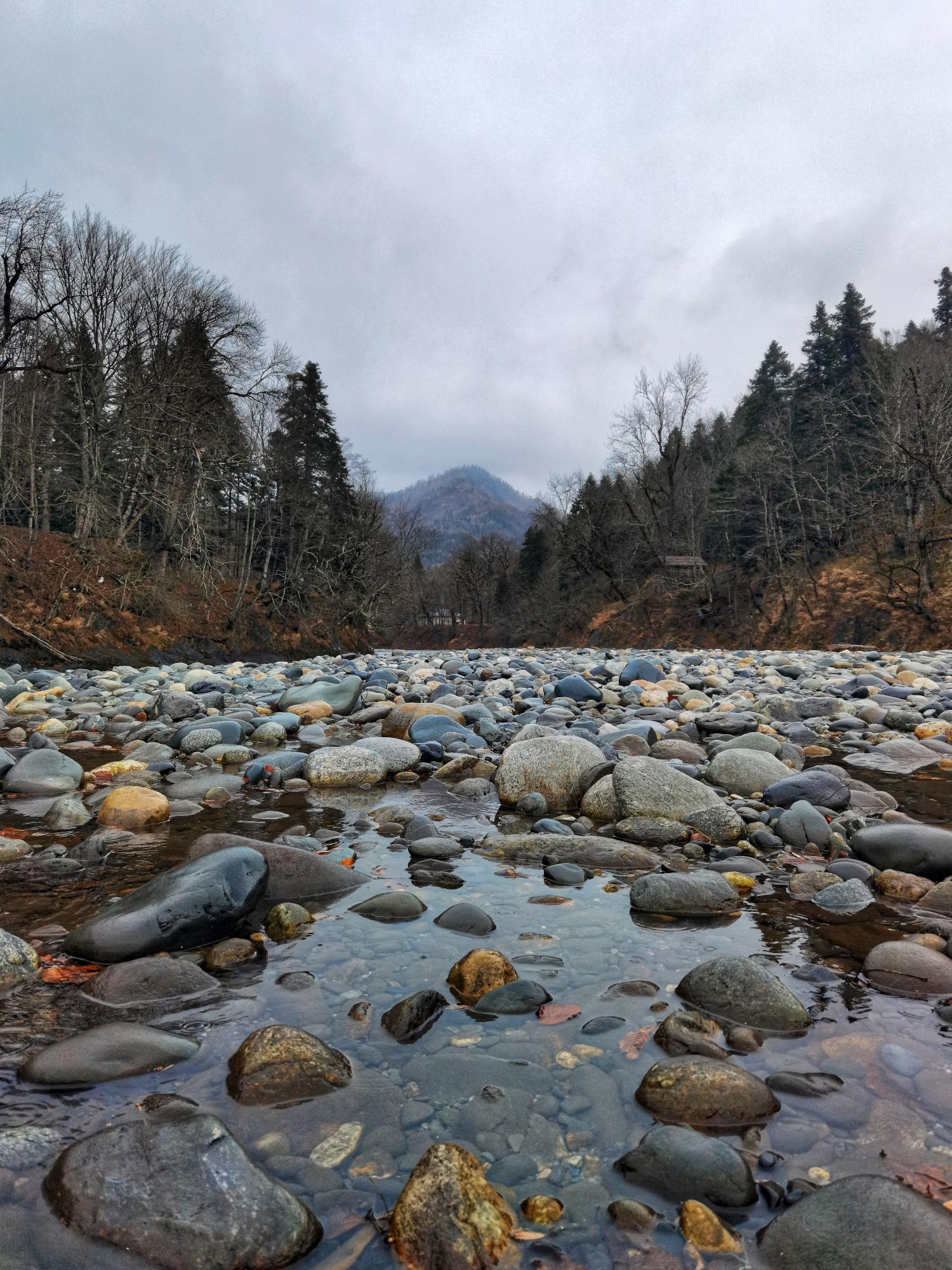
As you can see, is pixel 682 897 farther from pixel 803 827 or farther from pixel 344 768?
pixel 344 768

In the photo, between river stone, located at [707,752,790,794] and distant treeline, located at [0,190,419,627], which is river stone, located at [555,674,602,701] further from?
distant treeline, located at [0,190,419,627]

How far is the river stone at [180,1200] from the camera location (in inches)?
48.8

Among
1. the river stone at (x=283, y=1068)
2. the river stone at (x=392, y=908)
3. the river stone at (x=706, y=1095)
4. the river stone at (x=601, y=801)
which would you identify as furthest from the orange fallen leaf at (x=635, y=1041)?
the river stone at (x=601, y=801)

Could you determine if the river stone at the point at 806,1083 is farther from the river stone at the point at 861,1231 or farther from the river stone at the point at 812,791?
the river stone at the point at 812,791

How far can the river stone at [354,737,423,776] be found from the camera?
5.45m

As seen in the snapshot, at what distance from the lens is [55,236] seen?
1747 centimetres

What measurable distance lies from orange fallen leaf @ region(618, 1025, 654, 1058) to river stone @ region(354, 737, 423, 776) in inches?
142

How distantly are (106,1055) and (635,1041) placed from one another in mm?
1453

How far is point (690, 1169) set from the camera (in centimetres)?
145

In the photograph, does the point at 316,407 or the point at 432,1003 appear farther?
the point at 316,407

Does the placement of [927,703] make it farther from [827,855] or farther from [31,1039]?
[31,1039]

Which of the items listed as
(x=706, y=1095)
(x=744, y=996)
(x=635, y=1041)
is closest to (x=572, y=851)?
(x=744, y=996)

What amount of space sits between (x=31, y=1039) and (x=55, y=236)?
21.7 meters

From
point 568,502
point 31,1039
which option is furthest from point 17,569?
point 568,502
